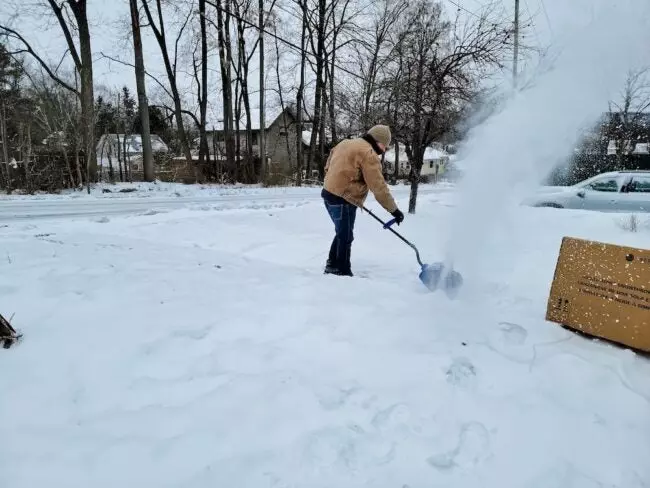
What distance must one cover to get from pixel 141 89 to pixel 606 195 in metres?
17.1

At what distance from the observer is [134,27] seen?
59.6 ft


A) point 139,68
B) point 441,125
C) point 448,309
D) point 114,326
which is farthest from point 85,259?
point 139,68

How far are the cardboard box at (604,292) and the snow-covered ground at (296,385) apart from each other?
4.6 inches

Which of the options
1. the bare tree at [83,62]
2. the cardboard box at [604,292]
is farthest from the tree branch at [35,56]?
Answer: the cardboard box at [604,292]

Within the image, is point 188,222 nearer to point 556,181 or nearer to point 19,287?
point 19,287

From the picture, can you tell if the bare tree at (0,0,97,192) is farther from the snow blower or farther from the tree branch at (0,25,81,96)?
the snow blower

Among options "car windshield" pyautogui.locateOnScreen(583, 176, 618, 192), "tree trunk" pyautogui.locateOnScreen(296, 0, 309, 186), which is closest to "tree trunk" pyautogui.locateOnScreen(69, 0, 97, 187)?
"tree trunk" pyautogui.locateOnScreen(296, 0, 309, 186)

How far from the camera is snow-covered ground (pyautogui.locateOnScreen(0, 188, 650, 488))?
6.08 feet

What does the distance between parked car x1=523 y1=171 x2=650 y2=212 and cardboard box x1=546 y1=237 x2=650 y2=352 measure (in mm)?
8628

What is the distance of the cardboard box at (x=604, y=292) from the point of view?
2.83 meters

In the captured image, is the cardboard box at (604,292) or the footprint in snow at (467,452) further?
the cardboard box at (604,292)

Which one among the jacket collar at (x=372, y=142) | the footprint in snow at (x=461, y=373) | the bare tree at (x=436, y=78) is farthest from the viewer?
the bare tree at (x=436, y=78)

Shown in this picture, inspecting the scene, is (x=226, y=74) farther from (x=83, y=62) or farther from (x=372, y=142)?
(x=372, y=142)

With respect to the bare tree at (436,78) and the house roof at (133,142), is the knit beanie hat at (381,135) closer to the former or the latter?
the bare tree at (436,78)
